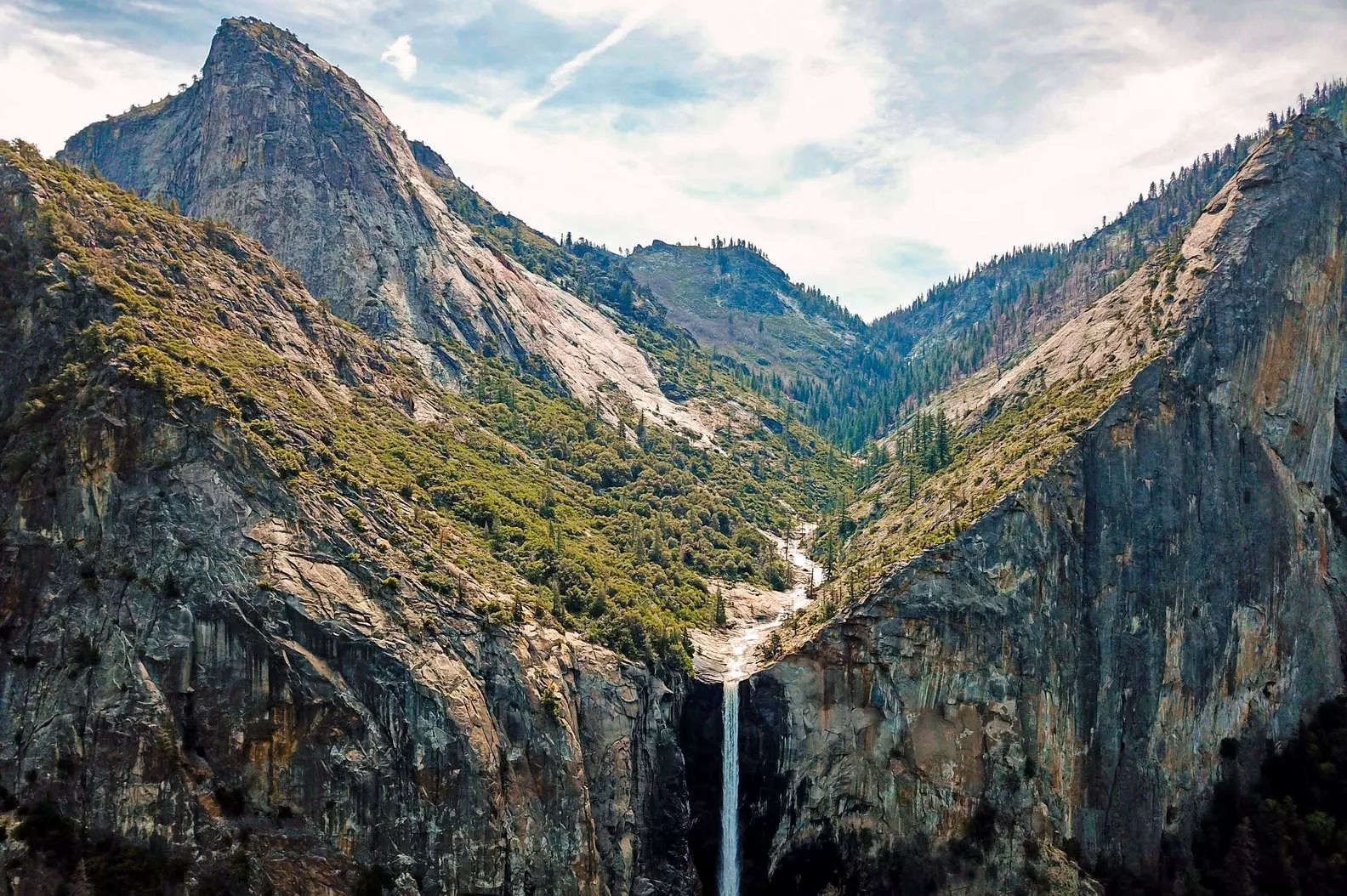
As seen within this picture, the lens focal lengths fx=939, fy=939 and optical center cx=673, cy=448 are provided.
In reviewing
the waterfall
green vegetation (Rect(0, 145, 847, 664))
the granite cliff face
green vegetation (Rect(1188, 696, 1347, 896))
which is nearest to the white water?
the waterfall

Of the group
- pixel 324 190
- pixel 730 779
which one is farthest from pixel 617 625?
pixel 324 190

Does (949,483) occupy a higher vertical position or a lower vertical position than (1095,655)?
higher

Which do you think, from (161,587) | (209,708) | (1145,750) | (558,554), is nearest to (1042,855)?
(1145,750)

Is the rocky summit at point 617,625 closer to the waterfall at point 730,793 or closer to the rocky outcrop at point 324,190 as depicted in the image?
the waterfall at point 730,793

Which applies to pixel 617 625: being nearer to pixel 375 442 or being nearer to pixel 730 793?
pixel 730 793

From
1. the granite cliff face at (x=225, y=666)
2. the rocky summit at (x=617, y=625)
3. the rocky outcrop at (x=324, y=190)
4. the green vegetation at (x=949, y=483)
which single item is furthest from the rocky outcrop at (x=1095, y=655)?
the rocky outcrop at (x=324, y=190)

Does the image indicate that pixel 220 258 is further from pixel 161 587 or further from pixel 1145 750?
pixel 1145 750

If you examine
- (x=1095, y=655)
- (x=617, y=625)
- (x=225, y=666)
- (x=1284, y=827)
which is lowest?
(x=1284, y=827)

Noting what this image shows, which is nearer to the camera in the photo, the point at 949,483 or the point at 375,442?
the point at 375,442

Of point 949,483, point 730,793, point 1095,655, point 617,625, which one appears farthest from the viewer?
point 949,483

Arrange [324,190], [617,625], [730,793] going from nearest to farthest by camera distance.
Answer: [617,625], [730,793], [324,190]
